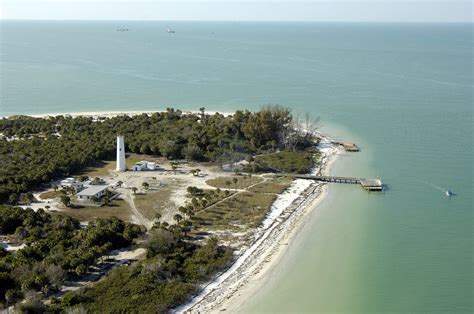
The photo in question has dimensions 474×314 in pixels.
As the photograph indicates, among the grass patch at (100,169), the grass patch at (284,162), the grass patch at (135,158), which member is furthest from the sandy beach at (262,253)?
the grass patch at (100,169)

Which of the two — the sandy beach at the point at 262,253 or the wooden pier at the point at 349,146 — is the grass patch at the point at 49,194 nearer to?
the sandy beach at the point at 262,253

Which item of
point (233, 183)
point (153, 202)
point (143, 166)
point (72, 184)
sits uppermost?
point (143, 166)

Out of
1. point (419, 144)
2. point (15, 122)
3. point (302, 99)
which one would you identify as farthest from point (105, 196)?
point (302, 99)

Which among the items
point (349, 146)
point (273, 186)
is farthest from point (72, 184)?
point (349, 146)

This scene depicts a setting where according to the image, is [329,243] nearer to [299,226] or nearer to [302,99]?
[299,226]

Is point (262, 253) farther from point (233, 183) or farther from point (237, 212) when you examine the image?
point (233, 183)
